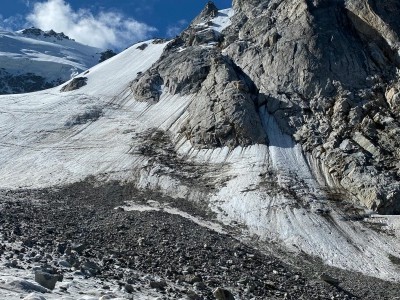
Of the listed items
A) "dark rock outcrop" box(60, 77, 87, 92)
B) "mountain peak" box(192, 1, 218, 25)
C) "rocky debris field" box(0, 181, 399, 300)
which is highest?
"mountain peak" box(192, 1, 218, 25)

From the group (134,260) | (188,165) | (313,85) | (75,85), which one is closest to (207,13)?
(75,85)

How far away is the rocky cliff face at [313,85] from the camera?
Result: 48.3 metres

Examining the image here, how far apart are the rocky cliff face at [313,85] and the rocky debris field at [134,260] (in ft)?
51.7

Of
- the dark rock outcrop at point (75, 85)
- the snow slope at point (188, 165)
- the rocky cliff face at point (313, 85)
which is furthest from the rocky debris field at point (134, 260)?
the dark rock outcrop at point (75, 85)

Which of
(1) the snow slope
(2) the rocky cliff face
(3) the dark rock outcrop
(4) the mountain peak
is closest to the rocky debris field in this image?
(1) the snow slope

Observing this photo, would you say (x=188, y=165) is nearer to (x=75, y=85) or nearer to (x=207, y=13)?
(x=75, y=85)

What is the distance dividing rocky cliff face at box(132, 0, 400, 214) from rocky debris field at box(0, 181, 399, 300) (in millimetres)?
15755

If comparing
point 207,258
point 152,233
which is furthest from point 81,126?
point 207,258

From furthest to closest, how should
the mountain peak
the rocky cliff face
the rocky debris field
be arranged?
the mountain peak, the rocky cliff face, the rocky debris field

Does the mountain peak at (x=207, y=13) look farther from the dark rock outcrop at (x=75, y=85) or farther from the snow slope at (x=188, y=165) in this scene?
the snow slope at (x=188, y=165)

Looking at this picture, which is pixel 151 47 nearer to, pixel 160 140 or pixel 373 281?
pixel 160 140

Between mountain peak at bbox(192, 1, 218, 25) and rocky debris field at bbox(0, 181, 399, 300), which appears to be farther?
mountain peak at bbox(192, 1, 218, 25)

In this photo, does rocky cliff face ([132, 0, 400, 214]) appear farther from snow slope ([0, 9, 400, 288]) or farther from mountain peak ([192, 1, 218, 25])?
mountain peak ([192, 1, 218, 25])

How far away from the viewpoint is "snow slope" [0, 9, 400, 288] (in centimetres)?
3784
